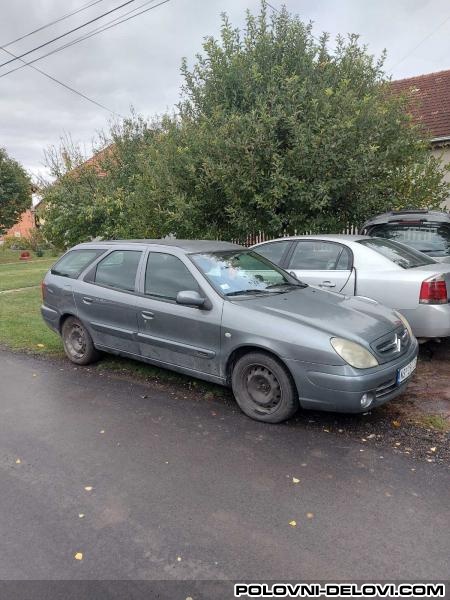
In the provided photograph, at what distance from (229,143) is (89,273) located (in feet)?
11.5

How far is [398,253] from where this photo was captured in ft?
18.7

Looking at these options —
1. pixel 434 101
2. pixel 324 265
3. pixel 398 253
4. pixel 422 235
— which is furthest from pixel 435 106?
pixel 324 265

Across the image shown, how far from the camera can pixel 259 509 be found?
9.29ft

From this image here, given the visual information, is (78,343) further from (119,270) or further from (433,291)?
(433,291)

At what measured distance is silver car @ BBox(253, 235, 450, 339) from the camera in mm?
4992

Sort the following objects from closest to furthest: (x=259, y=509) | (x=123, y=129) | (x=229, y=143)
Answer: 1. (x=259, y=509)
2. (x=229, y=143)
3. (x=123, y=129)

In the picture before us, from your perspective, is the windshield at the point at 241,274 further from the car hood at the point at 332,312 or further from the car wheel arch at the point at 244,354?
the car wheel arch at the point at 244,354

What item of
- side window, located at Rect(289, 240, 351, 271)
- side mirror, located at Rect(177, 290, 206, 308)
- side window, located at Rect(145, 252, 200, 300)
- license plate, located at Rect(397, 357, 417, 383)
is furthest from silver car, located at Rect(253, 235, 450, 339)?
side mirror, located at Rect(177, 290, 206, 308)

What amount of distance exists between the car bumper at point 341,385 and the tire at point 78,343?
2.80 metres

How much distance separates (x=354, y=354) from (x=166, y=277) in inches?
82.3

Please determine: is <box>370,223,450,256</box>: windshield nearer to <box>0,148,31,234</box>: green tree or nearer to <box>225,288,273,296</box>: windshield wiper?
<box>225,288,273,296</box>: windshield wiper

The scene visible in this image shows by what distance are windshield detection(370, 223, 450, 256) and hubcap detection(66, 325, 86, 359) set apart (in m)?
4.49

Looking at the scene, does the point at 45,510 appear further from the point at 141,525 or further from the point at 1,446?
the point at 1,446
